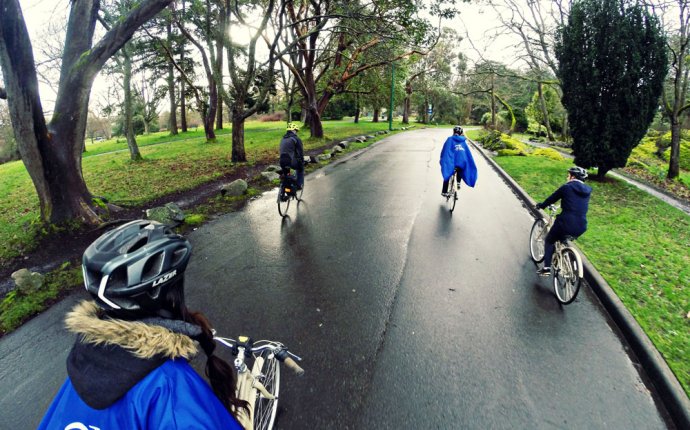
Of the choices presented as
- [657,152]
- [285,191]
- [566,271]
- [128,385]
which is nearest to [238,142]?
[285,191]

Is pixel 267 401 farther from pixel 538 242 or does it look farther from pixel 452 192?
pixel 452 192

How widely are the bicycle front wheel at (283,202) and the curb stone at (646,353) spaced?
19.9 feet

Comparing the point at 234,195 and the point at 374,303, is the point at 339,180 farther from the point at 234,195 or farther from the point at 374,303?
the point at 374,303

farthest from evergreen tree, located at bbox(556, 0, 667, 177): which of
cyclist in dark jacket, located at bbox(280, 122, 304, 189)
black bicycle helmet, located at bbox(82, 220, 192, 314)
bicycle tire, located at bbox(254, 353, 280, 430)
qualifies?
black bicycle helmet, located at bbox(82, 220, 192, 314)

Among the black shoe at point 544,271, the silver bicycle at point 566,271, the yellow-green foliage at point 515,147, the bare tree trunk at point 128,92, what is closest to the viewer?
the silver bicycle at point 566,271

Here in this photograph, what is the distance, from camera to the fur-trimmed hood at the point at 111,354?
4.14ft

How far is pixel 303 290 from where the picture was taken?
16.0ft

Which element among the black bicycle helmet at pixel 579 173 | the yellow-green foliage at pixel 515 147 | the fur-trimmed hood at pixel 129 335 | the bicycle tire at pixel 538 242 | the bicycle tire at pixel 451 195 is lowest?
the bicycle tire at pixel 538 242

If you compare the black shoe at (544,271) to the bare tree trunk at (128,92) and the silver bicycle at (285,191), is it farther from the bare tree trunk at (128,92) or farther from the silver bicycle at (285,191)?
the bare tree trunk at (128,92)

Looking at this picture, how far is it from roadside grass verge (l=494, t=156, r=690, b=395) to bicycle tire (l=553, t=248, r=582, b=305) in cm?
70

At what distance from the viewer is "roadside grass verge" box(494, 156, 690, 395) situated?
3.93 metres

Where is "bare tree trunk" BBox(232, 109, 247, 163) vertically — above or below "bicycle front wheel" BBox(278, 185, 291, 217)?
above

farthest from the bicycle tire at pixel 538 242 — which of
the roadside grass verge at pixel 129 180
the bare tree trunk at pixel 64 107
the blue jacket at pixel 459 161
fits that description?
the roadside grass verge at pixel 129 180

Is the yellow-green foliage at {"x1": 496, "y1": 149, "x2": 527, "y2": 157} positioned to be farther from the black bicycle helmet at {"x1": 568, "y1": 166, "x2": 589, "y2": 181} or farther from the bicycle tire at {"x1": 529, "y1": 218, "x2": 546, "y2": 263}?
the black bicycle helmet at {"x1": 568, "y1": 166, "x2": 589, "y2": 181}
